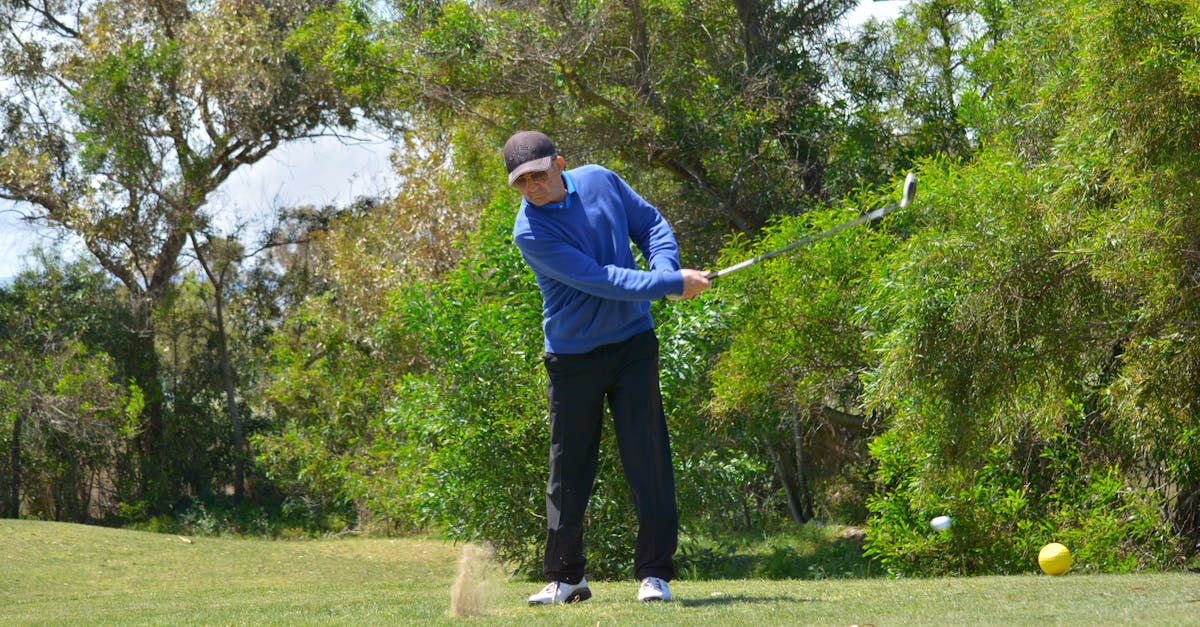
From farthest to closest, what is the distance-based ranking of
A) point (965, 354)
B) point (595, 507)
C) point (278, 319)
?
point (278, 319) → point (595, 507) → point (965, 354)

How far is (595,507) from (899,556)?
247cm

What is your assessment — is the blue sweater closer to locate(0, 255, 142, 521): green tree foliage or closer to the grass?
the grass

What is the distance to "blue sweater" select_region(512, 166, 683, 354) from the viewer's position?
13.8ft

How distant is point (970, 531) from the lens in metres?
8.67

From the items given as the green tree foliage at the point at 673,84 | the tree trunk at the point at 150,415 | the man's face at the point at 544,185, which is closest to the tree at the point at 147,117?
the tree trunk at the point at 150,415

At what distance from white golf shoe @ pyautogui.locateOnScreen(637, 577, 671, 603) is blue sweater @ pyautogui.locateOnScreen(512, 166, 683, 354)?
2.90ft

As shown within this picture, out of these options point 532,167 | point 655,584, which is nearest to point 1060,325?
point 655,584

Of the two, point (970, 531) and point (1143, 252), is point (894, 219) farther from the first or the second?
point (1143, 252)

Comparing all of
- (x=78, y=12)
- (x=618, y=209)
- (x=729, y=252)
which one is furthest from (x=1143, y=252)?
(x=78, y=12)

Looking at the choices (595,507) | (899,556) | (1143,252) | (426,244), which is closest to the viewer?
(1143,252)

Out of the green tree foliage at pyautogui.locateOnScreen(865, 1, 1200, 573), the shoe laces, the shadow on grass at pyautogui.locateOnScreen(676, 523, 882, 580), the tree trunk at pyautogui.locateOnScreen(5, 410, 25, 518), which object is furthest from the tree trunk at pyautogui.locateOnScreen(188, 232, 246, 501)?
the shoe laces

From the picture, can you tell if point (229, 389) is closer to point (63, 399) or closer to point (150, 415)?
point (150, 415)

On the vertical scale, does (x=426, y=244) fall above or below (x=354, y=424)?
above

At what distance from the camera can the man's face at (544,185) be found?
14.3 ft
